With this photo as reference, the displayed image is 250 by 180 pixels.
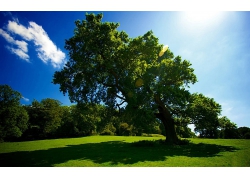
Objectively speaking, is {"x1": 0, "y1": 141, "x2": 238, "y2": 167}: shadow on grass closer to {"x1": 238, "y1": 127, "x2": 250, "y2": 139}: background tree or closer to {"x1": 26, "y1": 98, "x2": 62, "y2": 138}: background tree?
{"x1": 238, "y1": 127, "x2": 250, "y2": 139}: background tree

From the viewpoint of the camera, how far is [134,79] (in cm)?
1853

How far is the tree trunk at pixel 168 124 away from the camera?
824 inches

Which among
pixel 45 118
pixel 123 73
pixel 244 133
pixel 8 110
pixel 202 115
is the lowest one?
pixel 244 133

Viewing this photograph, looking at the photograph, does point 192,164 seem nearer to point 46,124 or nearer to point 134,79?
point 134,79

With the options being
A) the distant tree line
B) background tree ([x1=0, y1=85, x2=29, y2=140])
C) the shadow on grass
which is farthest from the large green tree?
background tree ([x1=0, y1=85, x2=29, y2=140])

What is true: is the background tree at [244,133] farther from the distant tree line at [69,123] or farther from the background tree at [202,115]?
the background tree at [202,115]

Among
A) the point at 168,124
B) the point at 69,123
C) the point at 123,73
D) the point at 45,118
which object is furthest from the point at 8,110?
the point at 168,124

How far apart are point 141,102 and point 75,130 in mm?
42833

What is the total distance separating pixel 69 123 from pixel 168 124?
43382 mm

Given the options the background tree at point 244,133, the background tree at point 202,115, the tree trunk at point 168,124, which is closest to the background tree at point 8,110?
the tree trunk at point 168,124

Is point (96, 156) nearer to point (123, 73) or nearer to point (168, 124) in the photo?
point (123, 73)

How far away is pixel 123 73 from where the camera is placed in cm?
1900
